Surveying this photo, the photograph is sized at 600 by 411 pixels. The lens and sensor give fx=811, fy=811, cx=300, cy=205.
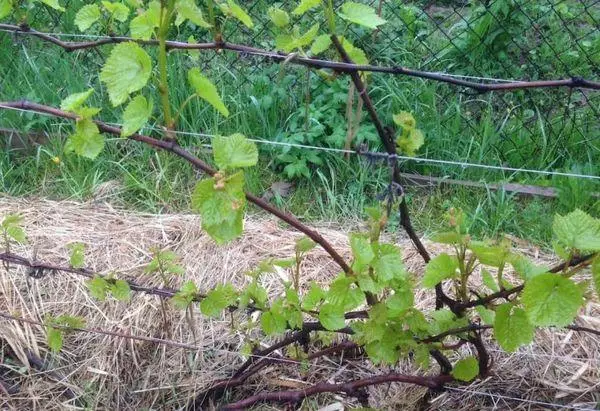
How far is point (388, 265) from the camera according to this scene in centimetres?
168

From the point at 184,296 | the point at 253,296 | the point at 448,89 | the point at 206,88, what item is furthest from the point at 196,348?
the point at 448,89

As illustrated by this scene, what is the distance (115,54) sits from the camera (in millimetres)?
1487

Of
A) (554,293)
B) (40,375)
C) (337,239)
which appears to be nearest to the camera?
(554,293)

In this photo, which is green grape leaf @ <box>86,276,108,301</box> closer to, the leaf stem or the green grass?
the leaf stem

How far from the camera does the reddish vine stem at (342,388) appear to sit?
2066 millimetres

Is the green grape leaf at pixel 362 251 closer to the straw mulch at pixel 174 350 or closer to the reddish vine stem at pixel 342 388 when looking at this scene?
the reddish vine stem at pixel 342 388

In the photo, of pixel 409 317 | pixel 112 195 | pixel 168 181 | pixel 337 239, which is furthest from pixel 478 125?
pixel 409 317

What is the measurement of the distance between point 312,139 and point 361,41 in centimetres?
64

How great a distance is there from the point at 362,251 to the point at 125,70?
0.59 metres

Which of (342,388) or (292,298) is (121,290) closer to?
(292,298)

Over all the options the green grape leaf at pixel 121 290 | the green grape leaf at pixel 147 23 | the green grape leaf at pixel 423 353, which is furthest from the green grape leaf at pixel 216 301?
the green grape leaf at pixel 147 23

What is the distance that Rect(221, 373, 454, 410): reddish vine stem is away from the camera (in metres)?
2.07

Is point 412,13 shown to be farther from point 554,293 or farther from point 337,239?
point 554,293

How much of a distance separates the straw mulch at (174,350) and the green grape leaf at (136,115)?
92cm
